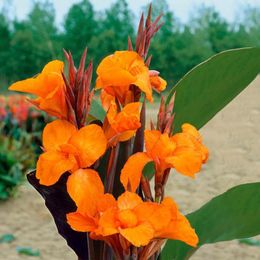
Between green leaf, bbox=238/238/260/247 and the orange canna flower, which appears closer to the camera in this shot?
the orange canna flower

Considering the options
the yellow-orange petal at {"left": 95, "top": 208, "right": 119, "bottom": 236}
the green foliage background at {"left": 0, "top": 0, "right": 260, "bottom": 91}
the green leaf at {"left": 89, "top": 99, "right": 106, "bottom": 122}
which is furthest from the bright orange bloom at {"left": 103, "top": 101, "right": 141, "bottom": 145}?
the green foliage background at {"left": 0, "top": 0, "right": 260, "bottom": 91}

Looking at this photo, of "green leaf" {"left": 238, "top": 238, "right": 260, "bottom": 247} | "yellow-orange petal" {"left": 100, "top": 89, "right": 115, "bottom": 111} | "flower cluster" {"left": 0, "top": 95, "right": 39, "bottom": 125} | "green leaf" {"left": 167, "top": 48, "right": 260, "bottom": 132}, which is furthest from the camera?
"flower cluster" {"left": 0, "top": 95, "right": 39, "bottom": 125}

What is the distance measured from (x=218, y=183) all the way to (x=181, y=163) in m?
3.75

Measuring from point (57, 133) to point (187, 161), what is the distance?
17 centimetres

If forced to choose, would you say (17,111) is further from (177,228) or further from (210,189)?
(177,228)

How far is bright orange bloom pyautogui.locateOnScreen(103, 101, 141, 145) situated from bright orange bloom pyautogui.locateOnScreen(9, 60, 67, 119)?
0.06m

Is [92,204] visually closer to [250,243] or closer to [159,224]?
[159,224]

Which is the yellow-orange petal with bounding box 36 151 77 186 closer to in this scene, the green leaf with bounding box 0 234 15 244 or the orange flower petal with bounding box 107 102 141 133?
the orange flower petal with bounding box 107 102 141 133

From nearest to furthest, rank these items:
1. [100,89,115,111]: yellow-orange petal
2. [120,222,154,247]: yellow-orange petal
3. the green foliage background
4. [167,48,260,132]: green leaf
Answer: [120,222,154,247]: yellow-orange petal → [100,89,115,111]: yellow-orange petal → [167,48,260,132]: green leaf → the green foliage background

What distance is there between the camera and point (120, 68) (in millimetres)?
928

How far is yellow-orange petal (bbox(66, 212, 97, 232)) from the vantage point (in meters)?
→ 0.88

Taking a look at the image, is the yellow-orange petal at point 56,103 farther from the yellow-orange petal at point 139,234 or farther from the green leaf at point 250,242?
the green leaf at point 250,242

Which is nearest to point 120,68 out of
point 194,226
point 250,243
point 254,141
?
point 194,226

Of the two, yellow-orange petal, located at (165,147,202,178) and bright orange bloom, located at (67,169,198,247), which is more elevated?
yellow-orange petal, located at (165,147,202,178)
